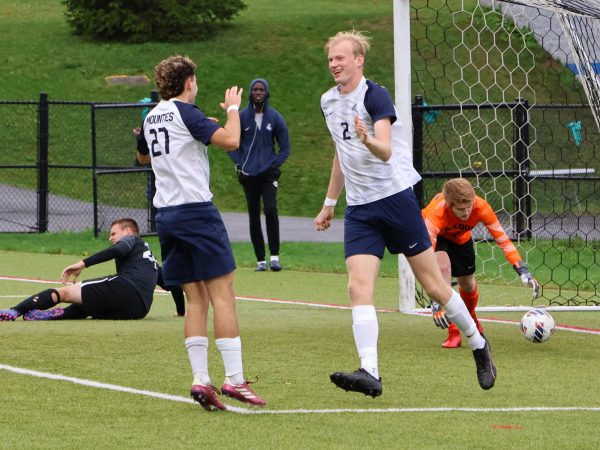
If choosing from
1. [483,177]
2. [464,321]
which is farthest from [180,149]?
[483,177]

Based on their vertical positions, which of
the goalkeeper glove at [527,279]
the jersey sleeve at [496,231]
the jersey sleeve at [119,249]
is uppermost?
the jersey sleeve at [496,231]

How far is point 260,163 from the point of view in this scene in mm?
16125

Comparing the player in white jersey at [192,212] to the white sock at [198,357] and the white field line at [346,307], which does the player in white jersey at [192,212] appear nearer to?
the white sock at [198,357]

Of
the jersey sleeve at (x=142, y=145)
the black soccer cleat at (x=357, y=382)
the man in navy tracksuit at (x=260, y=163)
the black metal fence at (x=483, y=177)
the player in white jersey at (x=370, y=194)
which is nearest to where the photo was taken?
the black soccer cleat at (x=357, y=382)

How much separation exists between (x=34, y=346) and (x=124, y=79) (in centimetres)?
2777

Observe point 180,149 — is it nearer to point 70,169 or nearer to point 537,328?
point 537,328

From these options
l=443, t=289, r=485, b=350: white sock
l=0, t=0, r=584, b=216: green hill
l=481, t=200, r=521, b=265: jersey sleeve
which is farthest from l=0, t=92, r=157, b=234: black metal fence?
l=443, t=289, r=485, b=350: white sock

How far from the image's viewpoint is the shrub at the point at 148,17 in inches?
1507

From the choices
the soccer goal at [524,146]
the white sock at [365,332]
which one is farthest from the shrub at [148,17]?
the white sock at [365,332]

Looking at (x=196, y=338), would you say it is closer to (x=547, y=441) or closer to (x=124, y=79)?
(x=547, y=441)

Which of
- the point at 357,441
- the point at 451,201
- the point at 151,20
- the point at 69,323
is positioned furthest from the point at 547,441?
the point at 151,20

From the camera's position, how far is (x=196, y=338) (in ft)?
24.2

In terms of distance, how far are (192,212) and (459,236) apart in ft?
10.9

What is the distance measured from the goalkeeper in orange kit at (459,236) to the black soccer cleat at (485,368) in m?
1.40
